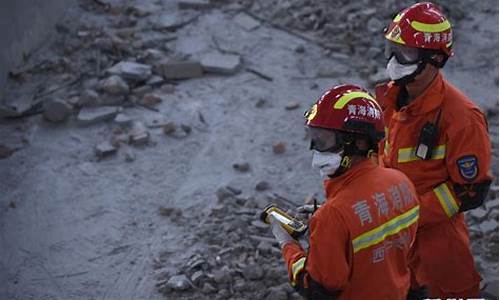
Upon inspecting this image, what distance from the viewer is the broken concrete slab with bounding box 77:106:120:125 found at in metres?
8.94

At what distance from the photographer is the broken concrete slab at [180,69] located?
980 cm

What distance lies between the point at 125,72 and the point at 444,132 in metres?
5.29

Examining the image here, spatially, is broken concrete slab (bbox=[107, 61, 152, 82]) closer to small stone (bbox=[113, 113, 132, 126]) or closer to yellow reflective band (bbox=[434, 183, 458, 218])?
small stone (bbox=[113, 113, 132, 126])

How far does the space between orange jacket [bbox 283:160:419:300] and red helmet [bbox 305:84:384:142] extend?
0.19 m

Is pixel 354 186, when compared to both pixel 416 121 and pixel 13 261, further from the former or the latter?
pixel 13 261

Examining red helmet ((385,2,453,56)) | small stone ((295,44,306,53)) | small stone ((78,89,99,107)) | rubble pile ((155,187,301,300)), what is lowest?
small stone ((295,44,306,53))

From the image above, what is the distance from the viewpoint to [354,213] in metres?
4.09

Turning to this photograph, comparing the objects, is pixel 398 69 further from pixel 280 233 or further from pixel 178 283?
pixel 178 283

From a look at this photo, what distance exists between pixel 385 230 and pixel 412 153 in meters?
1.13

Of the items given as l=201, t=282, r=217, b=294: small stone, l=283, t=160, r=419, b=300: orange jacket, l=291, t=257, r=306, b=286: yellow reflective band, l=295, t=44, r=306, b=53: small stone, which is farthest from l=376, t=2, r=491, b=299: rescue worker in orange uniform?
l=295, t=44, r=306, b=53: small stone

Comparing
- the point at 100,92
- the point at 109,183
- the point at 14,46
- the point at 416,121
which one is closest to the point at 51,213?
the point at 109,183

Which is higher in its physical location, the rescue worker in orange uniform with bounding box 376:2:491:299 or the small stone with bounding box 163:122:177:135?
the rescue worker in orange uniform with bounding box 376:2:491:299

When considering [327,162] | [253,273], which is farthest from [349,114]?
[253,273]

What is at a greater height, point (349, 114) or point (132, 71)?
point (349, 114)
